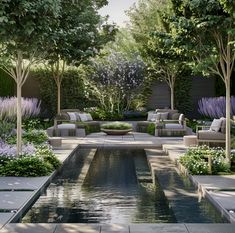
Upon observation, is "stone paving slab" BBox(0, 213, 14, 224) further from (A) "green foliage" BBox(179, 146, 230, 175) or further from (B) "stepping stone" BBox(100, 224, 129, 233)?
(A) "green foliage" BBox(179, 146, 230, 175)

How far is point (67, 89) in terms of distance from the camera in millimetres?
24797

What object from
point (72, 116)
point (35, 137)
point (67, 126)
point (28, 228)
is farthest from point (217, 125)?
point (28, 228)

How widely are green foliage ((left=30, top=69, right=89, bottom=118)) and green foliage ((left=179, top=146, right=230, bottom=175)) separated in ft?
45.9

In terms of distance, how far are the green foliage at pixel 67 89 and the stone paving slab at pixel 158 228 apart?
19273 mm

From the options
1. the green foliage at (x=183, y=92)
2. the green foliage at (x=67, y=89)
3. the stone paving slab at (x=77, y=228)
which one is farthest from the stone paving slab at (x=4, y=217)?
the green foliage at (x=183, y=92)

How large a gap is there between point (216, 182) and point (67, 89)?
16864mm

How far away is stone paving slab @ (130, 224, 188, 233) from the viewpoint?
546cm

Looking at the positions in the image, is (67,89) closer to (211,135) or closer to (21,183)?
(211,135)

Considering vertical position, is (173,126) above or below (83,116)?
below

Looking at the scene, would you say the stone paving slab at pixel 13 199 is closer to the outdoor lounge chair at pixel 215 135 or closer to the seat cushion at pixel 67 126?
the outdoor lounge chair at pixel 215 135

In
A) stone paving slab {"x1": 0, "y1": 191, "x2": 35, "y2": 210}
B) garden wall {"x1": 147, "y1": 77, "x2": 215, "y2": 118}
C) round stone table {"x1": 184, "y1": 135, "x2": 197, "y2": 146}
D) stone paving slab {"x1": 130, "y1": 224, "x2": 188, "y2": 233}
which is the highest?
garden wall {"x1": 147, "y1": 77, "x2": 215, "y2": 118}

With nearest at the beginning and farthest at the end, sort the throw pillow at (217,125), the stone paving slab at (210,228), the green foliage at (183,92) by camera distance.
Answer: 1. the stone paving slab at (210,228)
2. the throw pillow at (217,125)
3. the green foliage at (183,92)

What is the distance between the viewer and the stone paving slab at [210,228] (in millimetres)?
5418

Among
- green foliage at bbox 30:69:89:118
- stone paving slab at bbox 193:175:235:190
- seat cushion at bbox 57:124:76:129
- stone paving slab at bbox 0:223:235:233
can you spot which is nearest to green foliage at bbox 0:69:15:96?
green foliage at bbox 30:69:89:118
